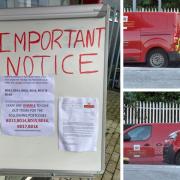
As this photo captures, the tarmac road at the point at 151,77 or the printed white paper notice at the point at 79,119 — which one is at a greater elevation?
the tarmac road at the point at 151,77

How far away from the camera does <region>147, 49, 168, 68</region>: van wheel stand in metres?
3.15

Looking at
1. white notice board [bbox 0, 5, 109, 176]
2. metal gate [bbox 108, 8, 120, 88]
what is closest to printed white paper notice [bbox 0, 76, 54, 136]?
white notice board [bbox 0, 5, 109, 176]

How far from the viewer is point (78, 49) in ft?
7.29

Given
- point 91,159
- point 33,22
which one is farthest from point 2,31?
point 91,159

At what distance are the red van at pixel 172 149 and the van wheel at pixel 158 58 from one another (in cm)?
57

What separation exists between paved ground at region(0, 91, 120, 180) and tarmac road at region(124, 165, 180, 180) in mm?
520

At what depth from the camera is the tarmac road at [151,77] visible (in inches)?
122

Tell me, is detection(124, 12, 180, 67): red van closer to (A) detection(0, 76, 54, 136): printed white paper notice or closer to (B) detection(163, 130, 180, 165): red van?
(B) detection(163, 130, 180, 165): red van

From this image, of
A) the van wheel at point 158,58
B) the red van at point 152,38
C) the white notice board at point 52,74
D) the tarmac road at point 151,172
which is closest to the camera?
the white notice board at point 52,74

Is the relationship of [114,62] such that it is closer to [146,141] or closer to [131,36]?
[146,141]

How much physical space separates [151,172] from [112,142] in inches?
95.3

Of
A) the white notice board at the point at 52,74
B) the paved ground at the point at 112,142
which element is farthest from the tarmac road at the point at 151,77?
the paved ground at the point at 112,142

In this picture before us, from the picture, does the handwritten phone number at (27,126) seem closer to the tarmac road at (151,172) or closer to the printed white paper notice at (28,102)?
the printed white paper notice at (28,102)

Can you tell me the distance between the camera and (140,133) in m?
3.31
